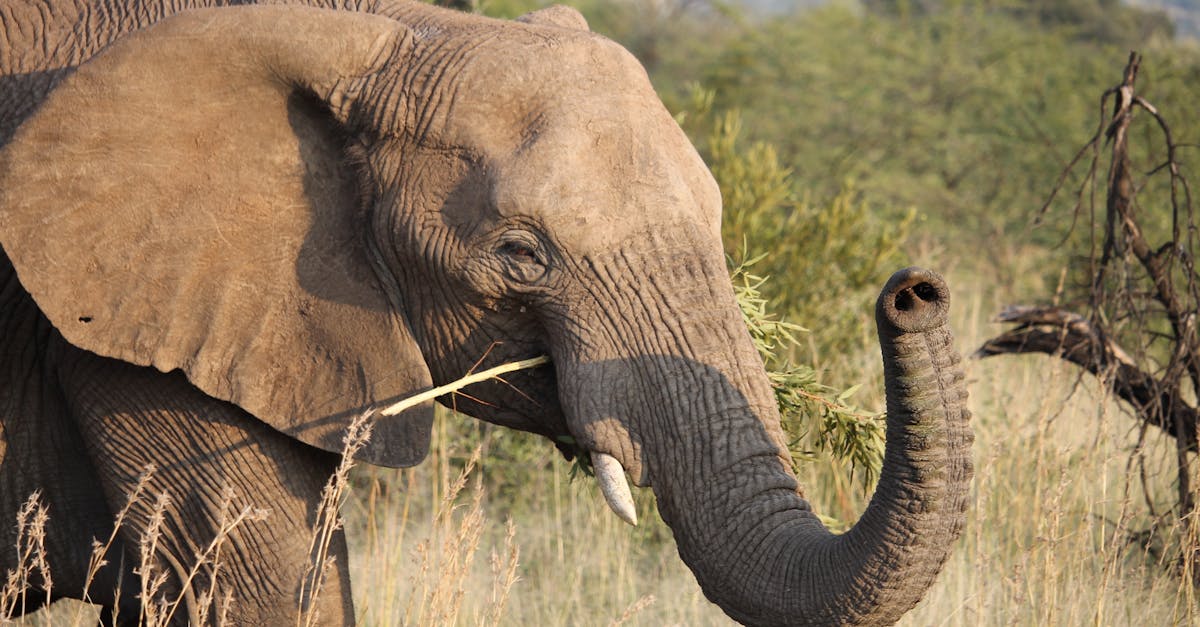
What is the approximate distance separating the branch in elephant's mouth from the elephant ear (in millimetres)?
64

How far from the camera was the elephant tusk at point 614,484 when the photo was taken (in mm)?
3104

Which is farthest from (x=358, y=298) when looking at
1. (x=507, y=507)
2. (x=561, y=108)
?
(x=507, y=507)

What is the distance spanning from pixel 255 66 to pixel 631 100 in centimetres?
89

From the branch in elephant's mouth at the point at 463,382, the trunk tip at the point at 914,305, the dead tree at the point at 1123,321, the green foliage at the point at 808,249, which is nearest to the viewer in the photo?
the trunk tip at the point at 914,305

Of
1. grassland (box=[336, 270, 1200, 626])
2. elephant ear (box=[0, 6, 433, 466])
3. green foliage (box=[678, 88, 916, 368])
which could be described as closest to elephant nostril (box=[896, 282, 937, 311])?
elephant ear (box=[0, 6, 433, 466])

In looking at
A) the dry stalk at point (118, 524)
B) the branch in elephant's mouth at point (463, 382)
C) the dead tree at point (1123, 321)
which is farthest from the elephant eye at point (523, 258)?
the dead tree at point (1123, 321)

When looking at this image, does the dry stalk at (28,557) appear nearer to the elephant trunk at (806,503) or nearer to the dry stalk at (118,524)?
the dry stalk at (118,524)

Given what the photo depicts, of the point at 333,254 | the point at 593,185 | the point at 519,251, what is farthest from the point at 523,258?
the point at 333,254

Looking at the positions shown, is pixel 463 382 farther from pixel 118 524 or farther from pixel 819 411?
pixel 819 411

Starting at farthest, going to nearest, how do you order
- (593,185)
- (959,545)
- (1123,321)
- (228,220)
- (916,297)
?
1. (959,545)
2. (1123,321)
3. (228,220)
4. (593,185)
5. (916,297)

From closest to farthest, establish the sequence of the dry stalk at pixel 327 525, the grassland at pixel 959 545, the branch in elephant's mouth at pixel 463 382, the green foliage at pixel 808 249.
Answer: the dry stalk at pixel 327 525
the branch in elephant's mouth at pixel 463 382
the grassland at pixel 959 545
the green foliage at pixel 808 249

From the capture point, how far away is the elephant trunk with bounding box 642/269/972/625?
2.68 m

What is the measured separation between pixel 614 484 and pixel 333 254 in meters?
0.91

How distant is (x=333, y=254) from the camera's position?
3.48 m
